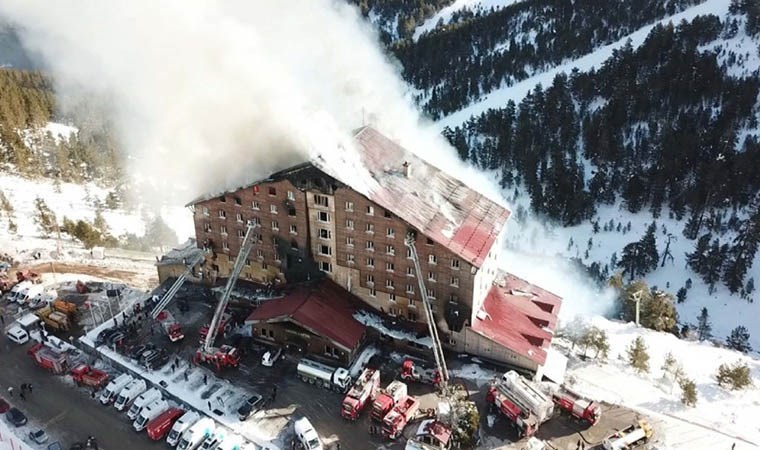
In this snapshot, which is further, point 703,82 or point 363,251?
point 703,82

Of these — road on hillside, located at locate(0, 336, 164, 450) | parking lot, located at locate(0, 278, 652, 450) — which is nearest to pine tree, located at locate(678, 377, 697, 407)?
parking lot, located at locate(0, 278, 652, 450)

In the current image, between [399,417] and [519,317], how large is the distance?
14.2 metres

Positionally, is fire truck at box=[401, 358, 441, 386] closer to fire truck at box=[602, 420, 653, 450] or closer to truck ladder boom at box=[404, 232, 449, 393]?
truck ladder boom at box=[404, 232, 449, 393]

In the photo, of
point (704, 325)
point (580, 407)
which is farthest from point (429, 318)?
point (704, 325)

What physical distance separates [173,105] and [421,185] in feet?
72.8

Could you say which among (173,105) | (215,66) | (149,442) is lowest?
(149,442)

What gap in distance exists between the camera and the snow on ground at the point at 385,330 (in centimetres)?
4453

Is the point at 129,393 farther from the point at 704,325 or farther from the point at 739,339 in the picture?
the point at 739,339

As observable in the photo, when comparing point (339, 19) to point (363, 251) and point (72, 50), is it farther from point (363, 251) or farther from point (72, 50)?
point (363, 251)

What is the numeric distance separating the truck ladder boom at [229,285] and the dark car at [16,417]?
11873mm

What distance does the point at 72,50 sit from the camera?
184 feet

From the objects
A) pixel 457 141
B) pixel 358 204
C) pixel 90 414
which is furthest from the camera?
pixel 457 141

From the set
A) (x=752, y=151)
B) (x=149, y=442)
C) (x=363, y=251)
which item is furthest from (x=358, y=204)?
(x=752, y=151)

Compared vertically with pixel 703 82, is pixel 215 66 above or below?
above
